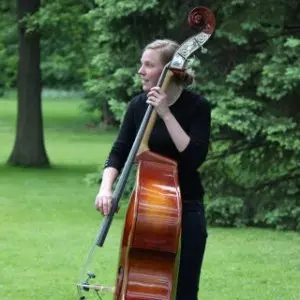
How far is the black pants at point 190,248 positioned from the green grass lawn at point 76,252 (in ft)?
10.9

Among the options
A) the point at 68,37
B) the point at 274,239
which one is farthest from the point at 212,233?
the point at 68,37

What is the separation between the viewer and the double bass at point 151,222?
465cm

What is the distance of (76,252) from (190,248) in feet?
19.1

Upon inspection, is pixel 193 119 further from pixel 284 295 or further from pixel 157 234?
pixel 284 295

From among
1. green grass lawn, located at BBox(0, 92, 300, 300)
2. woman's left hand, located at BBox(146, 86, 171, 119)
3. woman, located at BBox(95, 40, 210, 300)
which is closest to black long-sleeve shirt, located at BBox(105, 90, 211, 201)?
woman, located at BBox(95, 40, 210, 300)

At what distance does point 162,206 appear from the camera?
466 cm

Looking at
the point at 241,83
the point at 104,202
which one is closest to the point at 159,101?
the point at 104,202

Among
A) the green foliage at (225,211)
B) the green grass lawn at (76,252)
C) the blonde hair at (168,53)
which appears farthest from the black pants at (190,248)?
the green foliage at (225,211)

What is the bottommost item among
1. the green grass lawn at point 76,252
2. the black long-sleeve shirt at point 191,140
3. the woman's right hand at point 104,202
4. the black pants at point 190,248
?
the green grass lawn at point 76,252

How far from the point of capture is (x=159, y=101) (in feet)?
15.6

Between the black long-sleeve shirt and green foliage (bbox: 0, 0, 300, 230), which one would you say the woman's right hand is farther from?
green foliage (bbox: 0, 0, 300, 230)

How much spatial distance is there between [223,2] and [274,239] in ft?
9.83

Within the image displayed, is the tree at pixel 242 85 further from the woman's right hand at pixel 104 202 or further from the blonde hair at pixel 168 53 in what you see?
the woman's right hand at pixel 104 202

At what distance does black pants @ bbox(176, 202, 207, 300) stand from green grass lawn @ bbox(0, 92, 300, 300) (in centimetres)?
333
